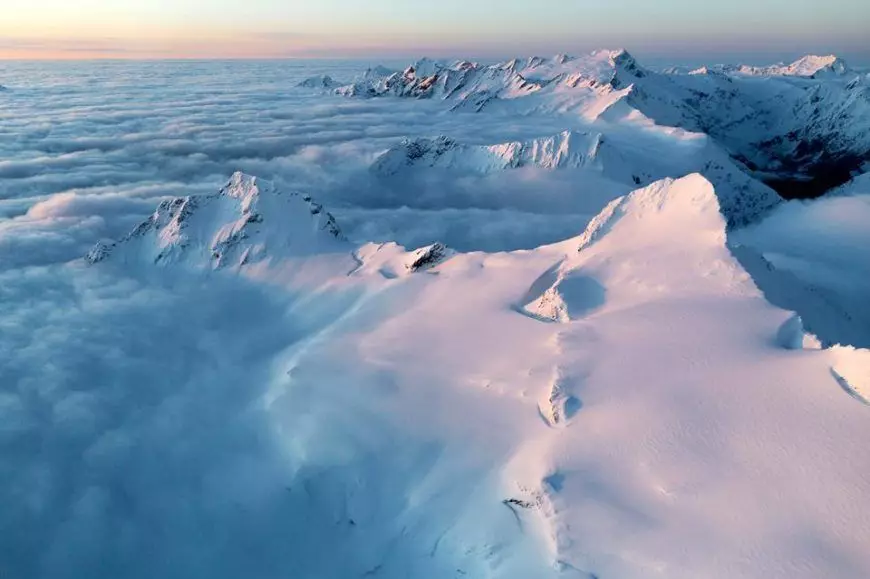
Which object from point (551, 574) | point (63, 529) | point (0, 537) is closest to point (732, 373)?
point (551, 574)

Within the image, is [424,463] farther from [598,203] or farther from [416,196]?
[416,196]

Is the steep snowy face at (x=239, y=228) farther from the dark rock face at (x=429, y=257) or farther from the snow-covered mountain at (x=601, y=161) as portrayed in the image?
the snow-covered mountain at (x=601, y=161)

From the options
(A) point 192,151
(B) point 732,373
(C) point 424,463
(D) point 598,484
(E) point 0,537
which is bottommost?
(A) point 192,151

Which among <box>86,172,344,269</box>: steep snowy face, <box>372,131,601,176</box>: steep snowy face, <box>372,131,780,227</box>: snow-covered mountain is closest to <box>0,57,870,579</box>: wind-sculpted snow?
<box>86,172,344,269</box>: steep snowy face

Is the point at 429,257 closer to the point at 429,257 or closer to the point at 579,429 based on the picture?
the point at 429,257

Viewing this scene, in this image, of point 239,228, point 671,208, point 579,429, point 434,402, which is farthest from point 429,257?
point 579,429

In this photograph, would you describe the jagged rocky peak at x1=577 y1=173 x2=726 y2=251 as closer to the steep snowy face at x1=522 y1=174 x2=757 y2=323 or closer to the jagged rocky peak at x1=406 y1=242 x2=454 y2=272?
the steep snowy face at x1=522 y1=174 x2=757 y2=323
